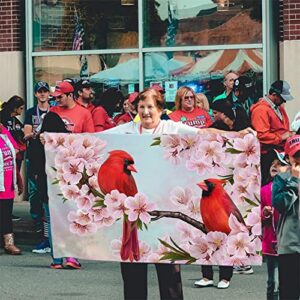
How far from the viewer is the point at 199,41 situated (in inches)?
674

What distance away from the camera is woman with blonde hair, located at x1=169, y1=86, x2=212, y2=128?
12570mm

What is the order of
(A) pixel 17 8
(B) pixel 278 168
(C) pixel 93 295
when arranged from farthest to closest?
1. (A) pixel 17 8
2. (C) pixel 93 295
3. (B) pixel 278 168

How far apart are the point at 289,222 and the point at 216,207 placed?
1.85 feet

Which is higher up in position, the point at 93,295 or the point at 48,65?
the point at 48,65

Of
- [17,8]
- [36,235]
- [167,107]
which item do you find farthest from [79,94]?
[17,8]

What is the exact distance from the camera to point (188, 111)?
1271 cm

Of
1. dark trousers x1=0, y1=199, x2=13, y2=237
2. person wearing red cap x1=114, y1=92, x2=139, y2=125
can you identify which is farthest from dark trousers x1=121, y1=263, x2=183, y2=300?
person wearing red cap x1=114, y1=92, x2=139, y2=125

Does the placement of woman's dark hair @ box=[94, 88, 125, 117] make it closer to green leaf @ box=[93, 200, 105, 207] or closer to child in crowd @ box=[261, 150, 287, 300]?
child in crowd @ box=[261, 150, 287, 300]

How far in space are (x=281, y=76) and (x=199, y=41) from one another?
1.51m

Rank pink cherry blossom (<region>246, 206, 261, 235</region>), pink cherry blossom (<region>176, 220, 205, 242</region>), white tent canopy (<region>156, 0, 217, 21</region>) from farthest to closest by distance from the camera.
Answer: white tent canopy (<region>156, 0, 217, 21</region>) < pink cherry blossom (<region>176, 220, 205, 242</region>) < pink cherry blossom (<region>246, 206, 261, 235</region>)

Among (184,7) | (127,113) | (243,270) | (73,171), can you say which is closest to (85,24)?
(184,7)

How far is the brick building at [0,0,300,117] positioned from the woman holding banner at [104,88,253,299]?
8.32m

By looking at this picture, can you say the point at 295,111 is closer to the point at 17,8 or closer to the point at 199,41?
the point at 199,41

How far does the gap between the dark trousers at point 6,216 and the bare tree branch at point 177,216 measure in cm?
550
